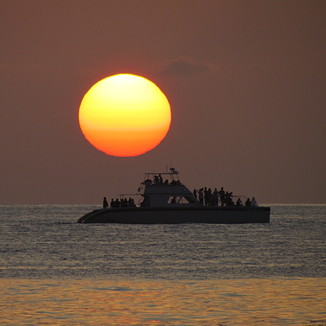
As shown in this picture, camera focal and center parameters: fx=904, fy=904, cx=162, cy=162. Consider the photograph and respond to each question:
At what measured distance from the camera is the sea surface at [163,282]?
24.8 m

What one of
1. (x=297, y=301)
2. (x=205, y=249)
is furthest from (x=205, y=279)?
(x=205, y=249)

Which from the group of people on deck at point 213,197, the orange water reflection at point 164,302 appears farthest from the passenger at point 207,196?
the orange water reflection at point 164,302

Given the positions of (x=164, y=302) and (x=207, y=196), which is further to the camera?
(x=207, y=196)

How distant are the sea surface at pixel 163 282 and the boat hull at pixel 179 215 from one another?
1693cm

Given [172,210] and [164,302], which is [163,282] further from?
[172,210]

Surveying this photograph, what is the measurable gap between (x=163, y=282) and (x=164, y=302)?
589 centimetres

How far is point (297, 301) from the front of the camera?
27422 millimetres

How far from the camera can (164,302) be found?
27.5 m

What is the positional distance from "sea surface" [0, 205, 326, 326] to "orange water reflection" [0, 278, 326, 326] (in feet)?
0.09

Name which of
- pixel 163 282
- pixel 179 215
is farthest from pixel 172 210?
pixel 163 282

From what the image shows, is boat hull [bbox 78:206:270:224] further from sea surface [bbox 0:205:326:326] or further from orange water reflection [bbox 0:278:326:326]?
orange water reflection [bbox 0:278:326:326]

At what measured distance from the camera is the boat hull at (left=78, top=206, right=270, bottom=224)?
255 feet

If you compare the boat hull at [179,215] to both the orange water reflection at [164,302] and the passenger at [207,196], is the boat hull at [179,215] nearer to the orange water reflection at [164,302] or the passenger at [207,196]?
the passenger at [207,196]

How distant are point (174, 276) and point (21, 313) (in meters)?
11.7
